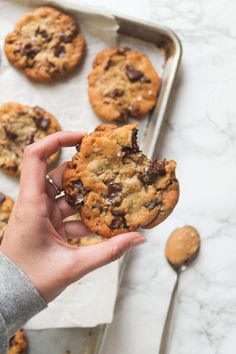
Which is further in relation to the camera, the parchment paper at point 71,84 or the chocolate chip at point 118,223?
the parchment paper at point 71,84

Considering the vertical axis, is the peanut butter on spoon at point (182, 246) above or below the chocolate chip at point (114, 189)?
below

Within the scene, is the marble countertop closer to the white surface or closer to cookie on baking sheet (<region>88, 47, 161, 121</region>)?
the white surface

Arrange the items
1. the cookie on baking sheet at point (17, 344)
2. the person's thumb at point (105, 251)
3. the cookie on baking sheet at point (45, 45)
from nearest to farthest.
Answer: the person's thumb at point (105, 251), the cookie on baking sheet at point (17, 344), the cookie on baking sheet at point (45, 45)

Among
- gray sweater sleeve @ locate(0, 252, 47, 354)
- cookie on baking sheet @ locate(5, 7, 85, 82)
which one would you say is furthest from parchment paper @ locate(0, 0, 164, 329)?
gray sweater sleeve @ locate(0, 252, 47, 354)

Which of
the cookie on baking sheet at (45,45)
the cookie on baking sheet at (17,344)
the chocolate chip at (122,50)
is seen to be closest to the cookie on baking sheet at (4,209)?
the cookie on baking sheet at (17,344)

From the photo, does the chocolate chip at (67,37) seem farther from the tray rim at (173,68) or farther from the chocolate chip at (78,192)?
the chocolate chip at (78,192)

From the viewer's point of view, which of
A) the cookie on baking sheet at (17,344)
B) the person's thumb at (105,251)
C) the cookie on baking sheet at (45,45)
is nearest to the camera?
the person's thumb at (105,251)

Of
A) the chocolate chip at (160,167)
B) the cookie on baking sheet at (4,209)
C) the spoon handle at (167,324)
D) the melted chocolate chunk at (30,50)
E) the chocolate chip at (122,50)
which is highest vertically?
the chocolate chip at (122,50)
